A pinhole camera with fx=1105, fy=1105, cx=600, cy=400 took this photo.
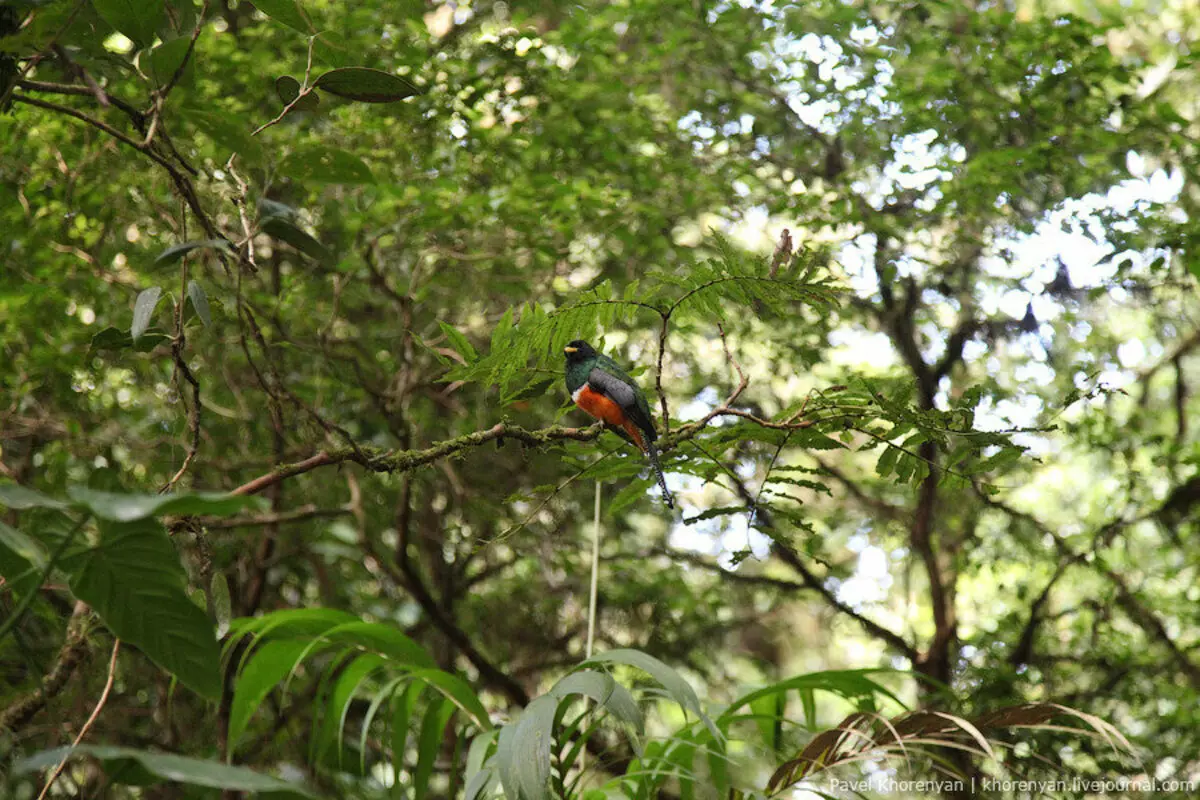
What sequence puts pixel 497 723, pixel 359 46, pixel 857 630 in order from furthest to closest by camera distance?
pixel 857 630 < pixel 359 46 < pixel 497 723

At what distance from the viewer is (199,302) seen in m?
1.87

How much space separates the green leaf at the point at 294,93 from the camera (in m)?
2.00

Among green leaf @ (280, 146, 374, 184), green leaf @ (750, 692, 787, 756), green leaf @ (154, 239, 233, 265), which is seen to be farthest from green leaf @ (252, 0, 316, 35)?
green leaf @ (750, 692, 787, 756)

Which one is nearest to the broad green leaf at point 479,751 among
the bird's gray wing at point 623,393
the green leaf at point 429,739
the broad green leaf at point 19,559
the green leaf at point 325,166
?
the green leaf at point 429,739

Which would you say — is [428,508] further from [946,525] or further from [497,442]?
[497,442]

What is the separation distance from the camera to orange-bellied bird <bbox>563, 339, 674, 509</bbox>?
2.37m

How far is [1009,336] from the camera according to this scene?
4781 mm

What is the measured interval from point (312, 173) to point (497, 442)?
24.8 inches

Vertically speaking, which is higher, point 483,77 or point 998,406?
point 483,77

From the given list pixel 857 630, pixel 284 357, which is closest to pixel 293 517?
pixel 284 357

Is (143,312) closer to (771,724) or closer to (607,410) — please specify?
(607,410)

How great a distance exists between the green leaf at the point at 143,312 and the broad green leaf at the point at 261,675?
0.87 m

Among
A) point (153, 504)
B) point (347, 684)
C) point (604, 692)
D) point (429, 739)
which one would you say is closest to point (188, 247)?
point (153, 504)

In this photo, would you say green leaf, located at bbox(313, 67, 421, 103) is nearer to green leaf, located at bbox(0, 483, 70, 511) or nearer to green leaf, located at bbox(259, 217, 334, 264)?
green leaf, located at bbox(259, 217, 334, 264)
